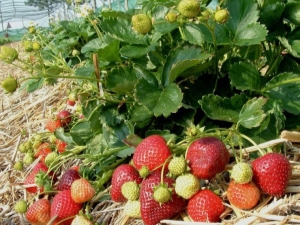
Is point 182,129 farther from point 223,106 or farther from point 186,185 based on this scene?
point 186,185

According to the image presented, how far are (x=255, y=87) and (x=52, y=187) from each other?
61cm

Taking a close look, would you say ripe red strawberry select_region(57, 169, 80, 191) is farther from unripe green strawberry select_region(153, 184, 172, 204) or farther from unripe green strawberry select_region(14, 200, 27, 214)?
unripe green strawberry select_region(153, 184, 172, 204)

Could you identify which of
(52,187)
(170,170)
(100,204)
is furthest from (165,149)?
(52,187)

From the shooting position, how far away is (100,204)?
3.61 feet

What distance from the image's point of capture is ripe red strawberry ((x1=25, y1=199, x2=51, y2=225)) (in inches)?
42.2

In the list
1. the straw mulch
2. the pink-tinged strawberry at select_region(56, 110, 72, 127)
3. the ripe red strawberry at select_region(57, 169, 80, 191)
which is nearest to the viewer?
the straw mulch

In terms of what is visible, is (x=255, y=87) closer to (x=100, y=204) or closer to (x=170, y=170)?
(x=170, y=170)

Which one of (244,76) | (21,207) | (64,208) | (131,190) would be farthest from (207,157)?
(21,207)

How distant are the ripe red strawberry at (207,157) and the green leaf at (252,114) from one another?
9 centimetres

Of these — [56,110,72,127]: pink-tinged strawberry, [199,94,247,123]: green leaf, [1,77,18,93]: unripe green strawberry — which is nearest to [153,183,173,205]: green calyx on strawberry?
[199,94,247,123]: green leaf

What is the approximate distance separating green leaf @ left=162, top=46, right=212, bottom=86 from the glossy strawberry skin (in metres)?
0.18

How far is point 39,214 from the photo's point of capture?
3.52 ft

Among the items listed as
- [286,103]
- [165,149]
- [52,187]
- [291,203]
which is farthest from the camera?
[52,187]

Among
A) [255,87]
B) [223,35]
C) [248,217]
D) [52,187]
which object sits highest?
[223,35]
